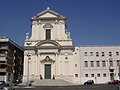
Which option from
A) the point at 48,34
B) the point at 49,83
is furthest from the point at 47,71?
the point at 48,34

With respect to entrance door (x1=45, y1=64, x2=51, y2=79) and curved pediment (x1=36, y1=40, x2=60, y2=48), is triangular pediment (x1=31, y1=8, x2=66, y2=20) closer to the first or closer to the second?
curved pediment (x1=36, y1=40, x2=60, y2=48)

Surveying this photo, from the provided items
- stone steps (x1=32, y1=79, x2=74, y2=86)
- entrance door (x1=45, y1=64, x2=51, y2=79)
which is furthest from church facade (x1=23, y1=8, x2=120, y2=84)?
stone steps (x1=32, y1=79, x2=74, y2=86)

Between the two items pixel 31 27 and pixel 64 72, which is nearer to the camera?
pixel 64 72

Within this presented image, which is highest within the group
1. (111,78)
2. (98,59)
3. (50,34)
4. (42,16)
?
(42,16)

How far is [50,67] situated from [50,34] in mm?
9387

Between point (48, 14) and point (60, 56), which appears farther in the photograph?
point (48, 14)

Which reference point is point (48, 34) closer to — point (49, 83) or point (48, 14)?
point (48, 14)

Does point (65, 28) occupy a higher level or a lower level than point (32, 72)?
higher

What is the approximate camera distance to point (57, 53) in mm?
67938

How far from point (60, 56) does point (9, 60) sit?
49.8 feet

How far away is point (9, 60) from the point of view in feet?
237

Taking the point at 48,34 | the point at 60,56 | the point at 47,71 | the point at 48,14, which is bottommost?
the point at 47,71

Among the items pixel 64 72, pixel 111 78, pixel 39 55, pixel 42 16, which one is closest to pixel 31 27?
pixel 42 16

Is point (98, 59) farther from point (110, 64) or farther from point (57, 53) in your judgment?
point (57, 53)
